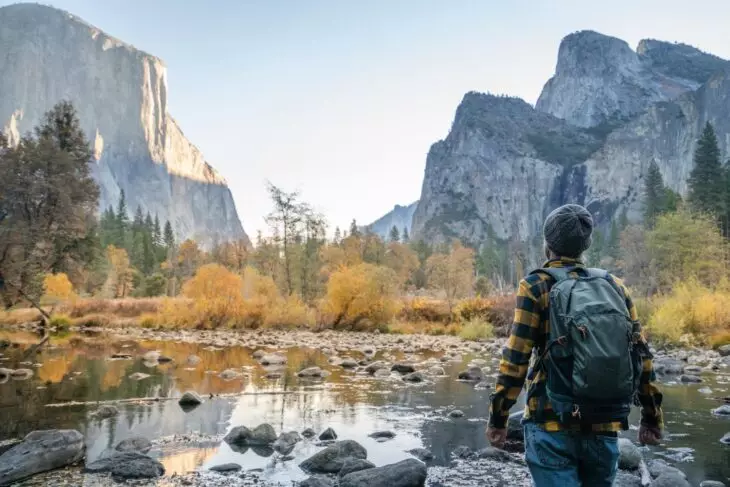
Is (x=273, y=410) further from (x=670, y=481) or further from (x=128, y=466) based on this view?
(x=670, y=481)

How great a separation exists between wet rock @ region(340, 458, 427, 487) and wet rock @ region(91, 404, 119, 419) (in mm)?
4929

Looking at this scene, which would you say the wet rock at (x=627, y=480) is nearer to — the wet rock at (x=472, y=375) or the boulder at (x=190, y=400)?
the boulder at (x=190, y=400)

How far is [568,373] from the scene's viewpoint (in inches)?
100

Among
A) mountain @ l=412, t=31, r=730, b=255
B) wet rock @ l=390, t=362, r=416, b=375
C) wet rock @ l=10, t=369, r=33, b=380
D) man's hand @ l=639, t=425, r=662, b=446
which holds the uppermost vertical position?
mountain @ l=412, t=31, r=730, b=255

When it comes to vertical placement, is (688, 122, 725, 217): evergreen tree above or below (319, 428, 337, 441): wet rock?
above

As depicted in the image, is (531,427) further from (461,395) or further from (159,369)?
(159,369)

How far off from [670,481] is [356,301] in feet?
79.9

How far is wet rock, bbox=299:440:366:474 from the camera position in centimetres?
634

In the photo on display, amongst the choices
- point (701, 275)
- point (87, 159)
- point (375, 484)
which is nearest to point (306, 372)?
point (375, 484)

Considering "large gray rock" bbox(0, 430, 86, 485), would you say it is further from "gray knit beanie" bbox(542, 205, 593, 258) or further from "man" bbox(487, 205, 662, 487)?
"gray knit beanie" bbox(542, 205, 593, 258)

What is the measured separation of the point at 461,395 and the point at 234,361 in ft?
24.6

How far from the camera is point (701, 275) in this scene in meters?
32.3

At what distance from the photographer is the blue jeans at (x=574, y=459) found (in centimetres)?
259

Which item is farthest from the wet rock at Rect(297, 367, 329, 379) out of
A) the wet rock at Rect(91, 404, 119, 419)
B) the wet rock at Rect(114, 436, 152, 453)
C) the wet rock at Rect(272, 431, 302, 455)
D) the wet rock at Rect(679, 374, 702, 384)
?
the wet rock at Rect(679, 374, 702, 384)
